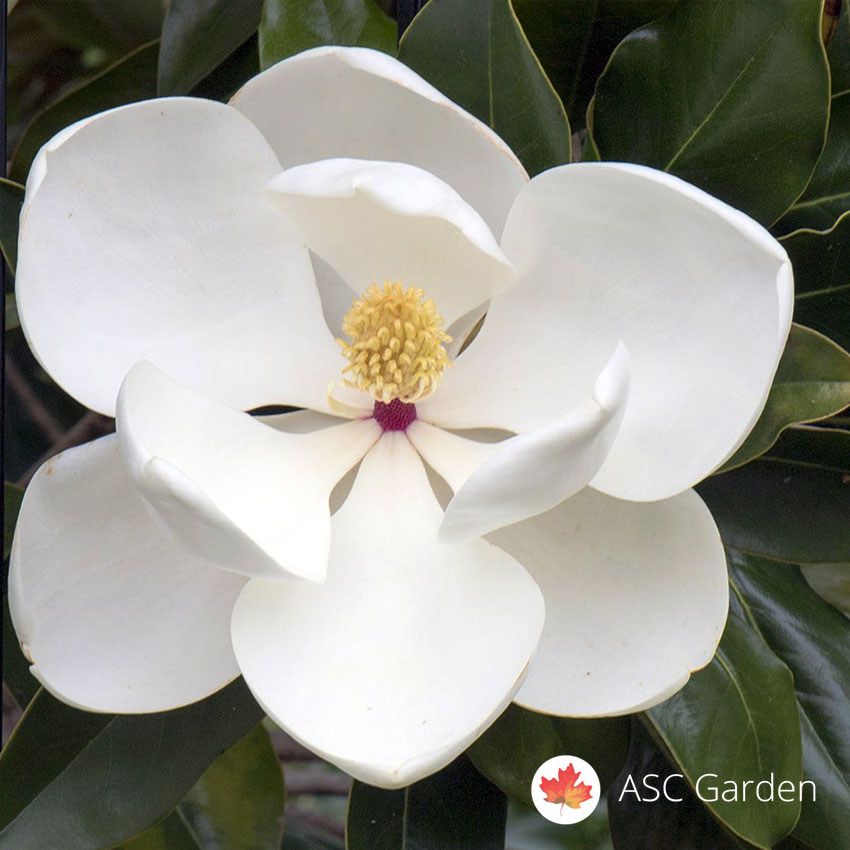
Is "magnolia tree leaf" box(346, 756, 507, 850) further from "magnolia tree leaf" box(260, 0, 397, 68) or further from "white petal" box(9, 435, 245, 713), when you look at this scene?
"magnolia tree leaf" box(260, 0, 397, 68)

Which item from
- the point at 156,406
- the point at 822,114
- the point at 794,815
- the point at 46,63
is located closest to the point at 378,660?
the point at 156,406

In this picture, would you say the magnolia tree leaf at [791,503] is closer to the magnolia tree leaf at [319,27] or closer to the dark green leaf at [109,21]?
the magnolia tree leaf at [319,27]

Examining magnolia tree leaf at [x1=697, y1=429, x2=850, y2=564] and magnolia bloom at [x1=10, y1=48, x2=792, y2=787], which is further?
magnolia tree leaf at [x1=697, y1=429, x2=850, y2=564]

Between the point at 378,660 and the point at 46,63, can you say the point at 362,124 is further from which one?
the point at 46,63

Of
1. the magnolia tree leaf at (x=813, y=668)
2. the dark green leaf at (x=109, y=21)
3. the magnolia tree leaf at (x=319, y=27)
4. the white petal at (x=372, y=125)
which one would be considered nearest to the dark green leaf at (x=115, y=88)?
the dark green leaf at (x=109, y=21)

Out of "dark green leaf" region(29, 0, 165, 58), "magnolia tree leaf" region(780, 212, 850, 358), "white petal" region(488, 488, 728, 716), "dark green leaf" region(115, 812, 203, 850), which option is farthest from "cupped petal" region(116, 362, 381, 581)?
"dark green leaf" region(29, 0, 165, 58)

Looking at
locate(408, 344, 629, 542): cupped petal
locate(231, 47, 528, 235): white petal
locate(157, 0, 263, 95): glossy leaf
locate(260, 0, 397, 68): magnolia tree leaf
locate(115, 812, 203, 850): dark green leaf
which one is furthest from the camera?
locate(115, 812, 203, 850): dark green leaf
